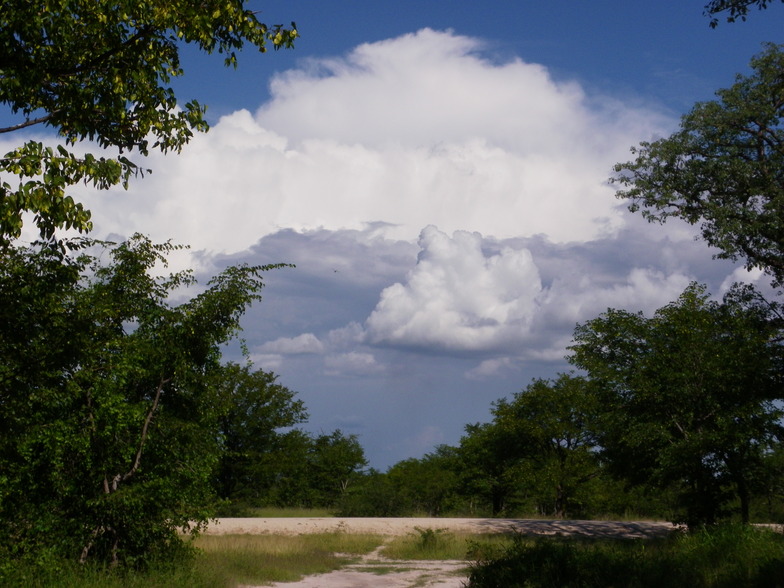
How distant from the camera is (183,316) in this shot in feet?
45.3

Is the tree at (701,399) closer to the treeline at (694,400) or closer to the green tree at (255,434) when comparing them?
the treeline at (694,400)

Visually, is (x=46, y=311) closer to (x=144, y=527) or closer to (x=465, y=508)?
(x=144, y=527)

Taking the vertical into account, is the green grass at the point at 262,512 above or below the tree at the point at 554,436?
below

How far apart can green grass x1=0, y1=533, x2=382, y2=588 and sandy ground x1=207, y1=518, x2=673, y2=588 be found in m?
0.71

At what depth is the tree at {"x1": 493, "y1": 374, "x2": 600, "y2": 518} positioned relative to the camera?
123ft

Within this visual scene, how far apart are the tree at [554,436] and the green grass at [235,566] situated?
1309cm

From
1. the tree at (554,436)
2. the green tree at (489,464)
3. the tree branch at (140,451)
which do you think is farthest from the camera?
the green tree at (489,464)

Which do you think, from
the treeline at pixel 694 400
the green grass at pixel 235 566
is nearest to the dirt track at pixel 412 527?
the green grass at pixel 235 566

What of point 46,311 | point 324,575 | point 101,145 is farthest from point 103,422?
point 324,575

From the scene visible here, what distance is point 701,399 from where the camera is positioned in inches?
914

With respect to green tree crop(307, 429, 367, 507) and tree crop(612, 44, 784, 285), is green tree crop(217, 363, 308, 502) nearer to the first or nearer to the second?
green tree crop(307, 429, 367, 507)

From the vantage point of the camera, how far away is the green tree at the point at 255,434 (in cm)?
4009

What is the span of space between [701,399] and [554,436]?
1698 centimetres

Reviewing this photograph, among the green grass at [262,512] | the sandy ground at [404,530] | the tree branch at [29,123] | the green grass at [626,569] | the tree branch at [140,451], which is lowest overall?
the green grass at [262,512]
